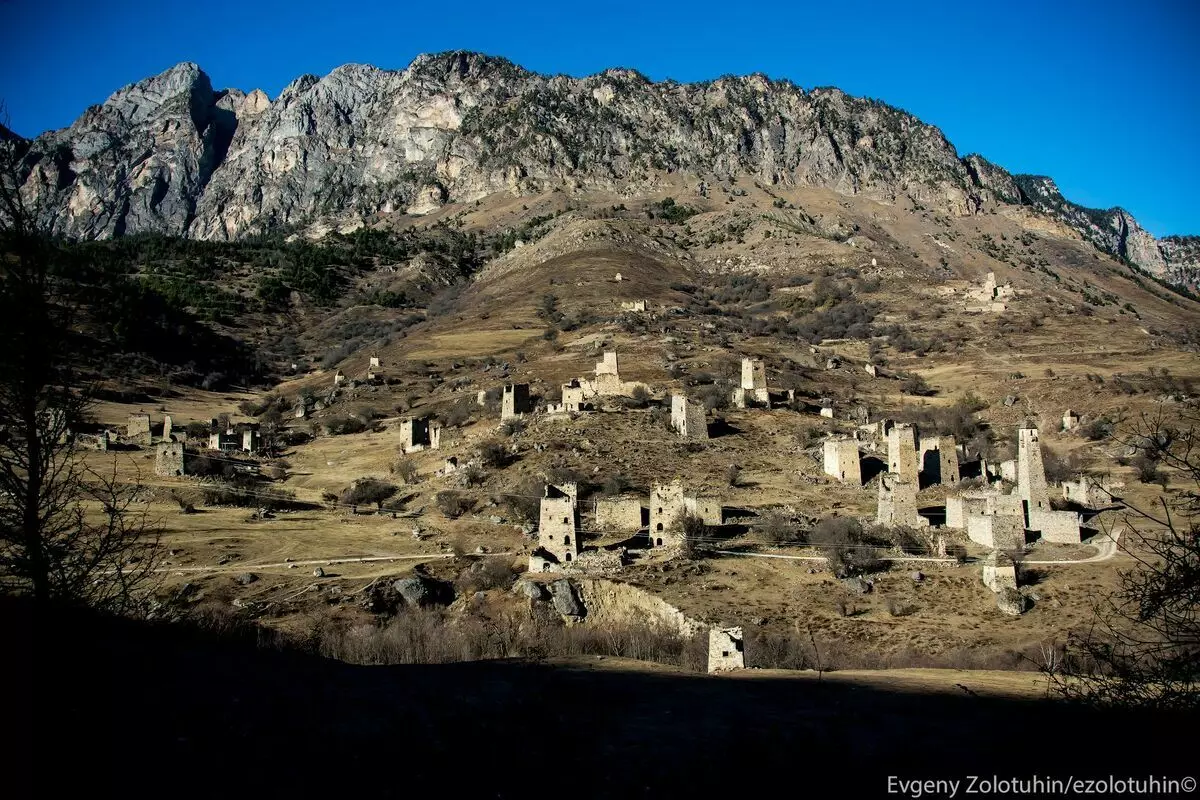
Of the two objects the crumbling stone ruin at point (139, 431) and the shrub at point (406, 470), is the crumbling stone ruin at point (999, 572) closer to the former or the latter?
the shrub at point (406, 470)

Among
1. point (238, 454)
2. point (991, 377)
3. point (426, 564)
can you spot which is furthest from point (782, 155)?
point (426, 564)

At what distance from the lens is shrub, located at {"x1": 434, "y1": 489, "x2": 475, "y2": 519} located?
3284 centimetres

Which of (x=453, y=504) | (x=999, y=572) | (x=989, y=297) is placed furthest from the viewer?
(x=989, y=297)

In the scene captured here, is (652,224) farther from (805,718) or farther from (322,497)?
(805,718)

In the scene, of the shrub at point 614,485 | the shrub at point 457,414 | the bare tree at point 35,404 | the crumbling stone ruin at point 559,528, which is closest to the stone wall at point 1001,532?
the crumbling stone ruin at point 559,528

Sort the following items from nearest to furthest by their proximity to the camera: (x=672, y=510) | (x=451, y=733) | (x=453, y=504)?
(x=451, y=733)
(x=672, y=510)
(x=453, y=504)

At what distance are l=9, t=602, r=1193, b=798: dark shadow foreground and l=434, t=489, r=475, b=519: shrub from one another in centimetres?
2116

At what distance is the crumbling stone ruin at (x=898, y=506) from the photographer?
27000mm

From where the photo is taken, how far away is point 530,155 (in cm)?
15175

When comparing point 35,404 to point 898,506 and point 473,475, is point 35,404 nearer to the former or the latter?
point 898,506

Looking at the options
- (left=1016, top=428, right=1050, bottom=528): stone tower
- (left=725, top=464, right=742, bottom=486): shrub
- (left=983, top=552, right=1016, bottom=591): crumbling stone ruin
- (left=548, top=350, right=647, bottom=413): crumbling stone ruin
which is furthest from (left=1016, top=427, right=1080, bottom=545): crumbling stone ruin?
(left=548, top=350, right=647, bottom=413): crumbling stone ruin

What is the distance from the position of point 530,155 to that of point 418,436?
117 meters

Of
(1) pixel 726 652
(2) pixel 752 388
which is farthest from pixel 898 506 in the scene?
(2) pixel 752 388

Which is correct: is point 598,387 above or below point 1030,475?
above
